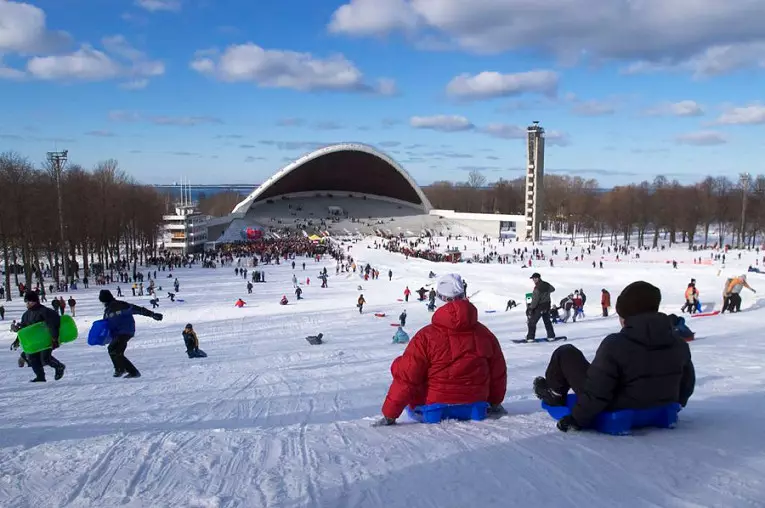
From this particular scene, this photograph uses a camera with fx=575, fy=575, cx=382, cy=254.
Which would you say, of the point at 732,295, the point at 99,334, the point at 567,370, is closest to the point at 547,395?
the point at 567,370

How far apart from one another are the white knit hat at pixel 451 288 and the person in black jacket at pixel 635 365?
0.81m

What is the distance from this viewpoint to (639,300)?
2.91 meters

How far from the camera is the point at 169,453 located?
3.21m

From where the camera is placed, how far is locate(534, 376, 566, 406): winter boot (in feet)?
10.8

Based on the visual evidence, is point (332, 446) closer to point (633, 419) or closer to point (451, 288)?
point (451, 288)

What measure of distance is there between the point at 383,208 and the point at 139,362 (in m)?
69.2

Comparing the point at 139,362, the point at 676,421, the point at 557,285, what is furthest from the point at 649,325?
the point at 557,285

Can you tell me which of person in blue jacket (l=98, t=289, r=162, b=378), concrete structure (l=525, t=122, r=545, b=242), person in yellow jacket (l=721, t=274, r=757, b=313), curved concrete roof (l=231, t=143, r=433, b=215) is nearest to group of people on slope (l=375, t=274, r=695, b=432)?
person in blue jacket (l=98, t=289, r=162, b=378)

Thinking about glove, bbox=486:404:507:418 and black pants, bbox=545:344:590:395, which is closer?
black pants, bbox=545:344:590:395

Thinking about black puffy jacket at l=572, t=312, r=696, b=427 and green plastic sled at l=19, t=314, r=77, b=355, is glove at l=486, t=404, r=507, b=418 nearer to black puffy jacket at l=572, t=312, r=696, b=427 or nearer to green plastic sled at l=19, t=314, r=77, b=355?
black puffy jacket at l=572, t=312, r=696, b=427

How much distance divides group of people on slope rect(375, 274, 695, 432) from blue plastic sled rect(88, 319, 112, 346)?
3.55 meters

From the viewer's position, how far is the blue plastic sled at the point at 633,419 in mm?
2990

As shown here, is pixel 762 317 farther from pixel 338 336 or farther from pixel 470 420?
pixel 470 420

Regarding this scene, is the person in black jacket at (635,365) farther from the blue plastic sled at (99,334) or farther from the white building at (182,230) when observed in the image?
the white building at (182,230)
